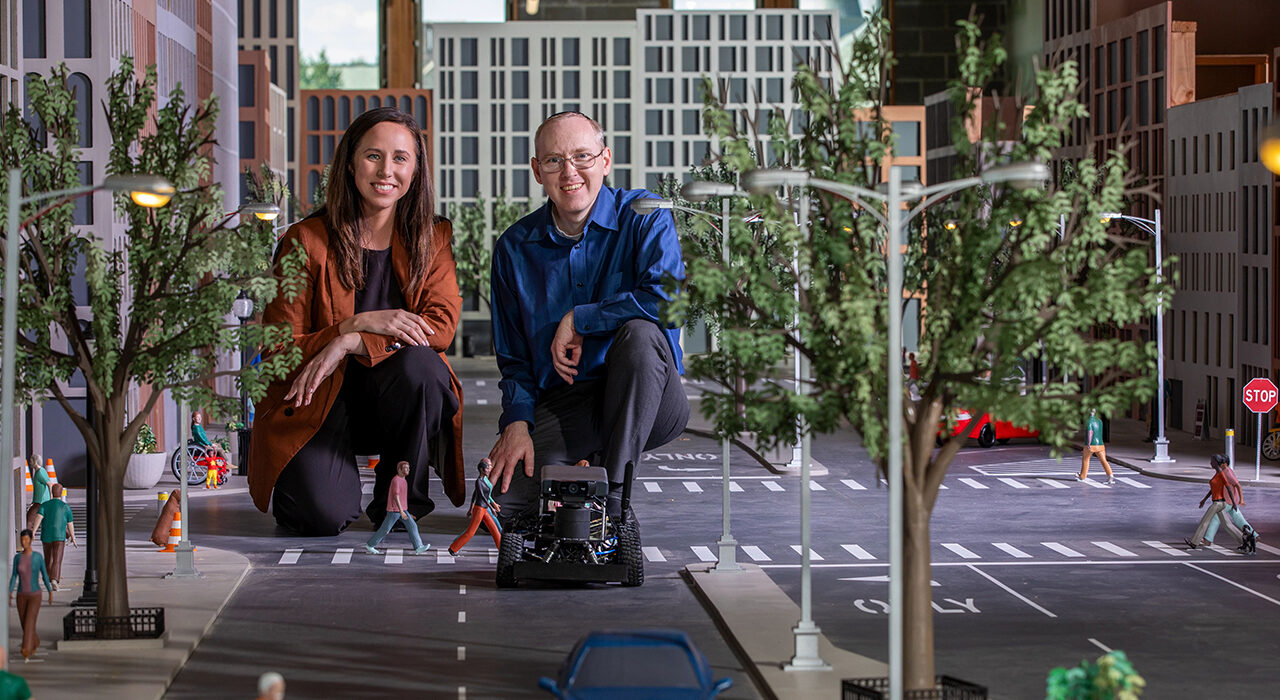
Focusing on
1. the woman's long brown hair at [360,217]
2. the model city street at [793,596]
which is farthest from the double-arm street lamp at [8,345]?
the model city street at [793,596]

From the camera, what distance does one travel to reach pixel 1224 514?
30.9 m

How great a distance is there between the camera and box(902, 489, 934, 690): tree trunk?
52.9 feet

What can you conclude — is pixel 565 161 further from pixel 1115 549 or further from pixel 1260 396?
pixel 1260 396

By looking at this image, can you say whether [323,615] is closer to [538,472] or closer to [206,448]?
[538,472]

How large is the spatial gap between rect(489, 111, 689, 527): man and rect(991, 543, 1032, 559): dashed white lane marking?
13.2 meters

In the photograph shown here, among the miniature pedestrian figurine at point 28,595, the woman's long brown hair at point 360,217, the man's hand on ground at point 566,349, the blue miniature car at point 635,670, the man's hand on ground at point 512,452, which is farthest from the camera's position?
the miniature pedestrian figurine at point 28,595

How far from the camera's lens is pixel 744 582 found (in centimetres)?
2606

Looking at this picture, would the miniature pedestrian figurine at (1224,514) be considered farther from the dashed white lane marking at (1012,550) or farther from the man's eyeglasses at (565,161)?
the man's eyeglasses at (565,161)

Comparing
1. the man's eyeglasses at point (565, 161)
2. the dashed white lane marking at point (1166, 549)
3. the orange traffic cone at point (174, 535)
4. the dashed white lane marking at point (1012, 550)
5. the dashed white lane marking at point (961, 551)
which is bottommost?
the dashed white lane marking at point (1166, 549)

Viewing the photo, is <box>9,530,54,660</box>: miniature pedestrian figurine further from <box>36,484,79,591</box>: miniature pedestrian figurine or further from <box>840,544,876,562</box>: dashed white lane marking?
<box>840,544,876,562</box>: dashed white lane marking

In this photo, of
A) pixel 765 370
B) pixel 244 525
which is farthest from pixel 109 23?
pixel 765 370

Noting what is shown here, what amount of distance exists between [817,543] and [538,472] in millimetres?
13570

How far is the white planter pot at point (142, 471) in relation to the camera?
4012cm

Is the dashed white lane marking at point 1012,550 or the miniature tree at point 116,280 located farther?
the dashed white lane marking at point 1012,550
